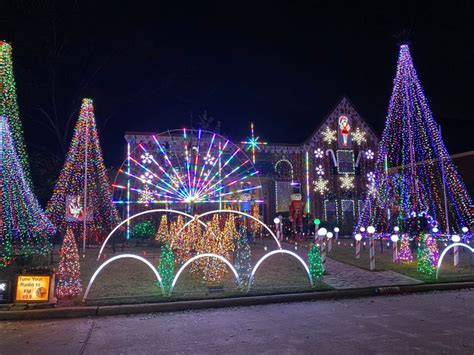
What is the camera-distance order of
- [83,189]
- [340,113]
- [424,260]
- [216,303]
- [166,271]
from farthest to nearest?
[340,113] → [83,189] → [424,260] → [166,271] → [216,303]

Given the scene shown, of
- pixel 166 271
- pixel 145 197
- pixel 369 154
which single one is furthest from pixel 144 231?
pixel 369 154

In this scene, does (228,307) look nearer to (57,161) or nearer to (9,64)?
(9,64)

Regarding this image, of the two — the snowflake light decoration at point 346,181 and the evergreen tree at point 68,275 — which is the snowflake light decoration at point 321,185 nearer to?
the snowflake light decoration at point 346,181

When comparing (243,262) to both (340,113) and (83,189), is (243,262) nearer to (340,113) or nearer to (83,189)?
(83,189)

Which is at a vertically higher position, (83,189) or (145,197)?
(83,189)

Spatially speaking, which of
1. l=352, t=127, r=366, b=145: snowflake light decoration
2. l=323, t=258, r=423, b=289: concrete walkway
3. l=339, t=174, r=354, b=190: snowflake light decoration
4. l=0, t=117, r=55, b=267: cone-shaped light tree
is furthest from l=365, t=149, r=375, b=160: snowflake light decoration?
l=0, t=117, r=55, b=267: cone-shaped light tree

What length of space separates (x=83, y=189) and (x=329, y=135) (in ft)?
50.9

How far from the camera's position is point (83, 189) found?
2016 centimetres

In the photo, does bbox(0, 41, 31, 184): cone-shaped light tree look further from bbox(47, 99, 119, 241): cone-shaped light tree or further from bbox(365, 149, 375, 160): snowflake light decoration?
bbox(365, 149, 375, 160): snowflake light decoration

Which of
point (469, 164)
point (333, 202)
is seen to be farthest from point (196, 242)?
point (469, 164)

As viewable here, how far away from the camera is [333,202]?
2662 centimetres

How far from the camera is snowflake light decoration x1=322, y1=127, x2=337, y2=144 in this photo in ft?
87.4

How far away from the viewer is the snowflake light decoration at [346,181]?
26.6 metres

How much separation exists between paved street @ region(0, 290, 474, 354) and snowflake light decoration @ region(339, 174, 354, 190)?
61.0ft
